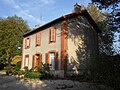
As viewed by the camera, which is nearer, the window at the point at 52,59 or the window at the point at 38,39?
the window at the point at 52,59

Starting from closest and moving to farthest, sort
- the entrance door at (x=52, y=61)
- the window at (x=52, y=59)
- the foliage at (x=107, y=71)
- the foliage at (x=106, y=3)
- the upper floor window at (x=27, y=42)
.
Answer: the foliage at (x=107, y=71) < the foliage at (x=106, y=3) < the window at (x=52, y=59) < the entrance door at (x=52, y=61) < the upper floor window at (x=27, y=42)

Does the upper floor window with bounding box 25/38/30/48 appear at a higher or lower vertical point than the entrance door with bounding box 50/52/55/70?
higher

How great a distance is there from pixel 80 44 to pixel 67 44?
236 cm

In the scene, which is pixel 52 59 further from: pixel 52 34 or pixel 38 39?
pixel 38 39

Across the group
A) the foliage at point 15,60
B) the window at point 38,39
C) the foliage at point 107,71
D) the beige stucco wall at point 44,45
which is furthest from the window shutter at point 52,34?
the foliage at point 15,60

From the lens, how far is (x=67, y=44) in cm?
2008

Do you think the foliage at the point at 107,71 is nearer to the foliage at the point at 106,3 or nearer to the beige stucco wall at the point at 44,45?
the foliage at the point at 106,3

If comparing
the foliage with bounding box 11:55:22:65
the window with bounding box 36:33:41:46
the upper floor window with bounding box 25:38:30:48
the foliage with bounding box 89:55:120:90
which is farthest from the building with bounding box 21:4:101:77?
the foliage with bounding box 11:55:22:65

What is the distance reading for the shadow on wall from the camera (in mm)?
20353

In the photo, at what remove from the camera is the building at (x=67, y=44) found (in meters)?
19.9

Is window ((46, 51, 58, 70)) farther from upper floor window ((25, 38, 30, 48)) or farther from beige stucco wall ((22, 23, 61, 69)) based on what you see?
upper floor window ((25, 38, 30, 48))

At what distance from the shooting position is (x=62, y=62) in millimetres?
19438

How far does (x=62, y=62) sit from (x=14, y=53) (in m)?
25.4

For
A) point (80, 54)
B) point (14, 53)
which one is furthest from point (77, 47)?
point (14, 53)
